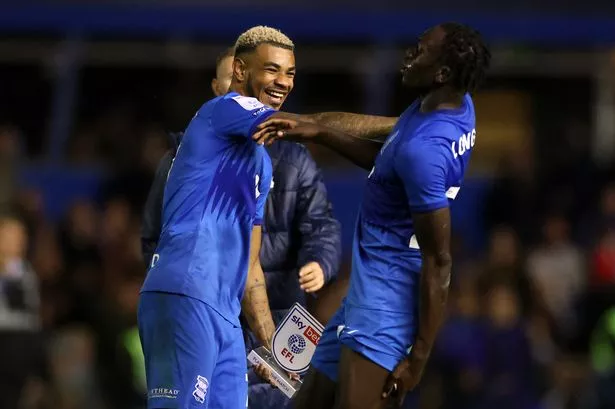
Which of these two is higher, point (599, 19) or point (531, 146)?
point (599, 19)

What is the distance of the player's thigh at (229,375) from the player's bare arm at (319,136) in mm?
819

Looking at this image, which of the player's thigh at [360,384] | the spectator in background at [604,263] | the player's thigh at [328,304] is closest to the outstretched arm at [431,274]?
the player's thigh at [360,384]

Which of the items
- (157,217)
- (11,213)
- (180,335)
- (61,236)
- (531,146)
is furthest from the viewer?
(531,146)

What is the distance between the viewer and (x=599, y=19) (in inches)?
651

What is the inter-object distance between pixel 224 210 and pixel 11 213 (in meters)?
6.19

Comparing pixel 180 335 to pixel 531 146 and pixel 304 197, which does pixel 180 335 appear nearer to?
pixel 304 197

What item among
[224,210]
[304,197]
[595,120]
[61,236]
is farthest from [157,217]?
[595,120]

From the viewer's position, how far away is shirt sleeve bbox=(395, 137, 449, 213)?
22.1ft

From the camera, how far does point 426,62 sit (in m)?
7.00

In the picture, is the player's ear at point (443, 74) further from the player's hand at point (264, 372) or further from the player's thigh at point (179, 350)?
the player's hand at point (264, 372)

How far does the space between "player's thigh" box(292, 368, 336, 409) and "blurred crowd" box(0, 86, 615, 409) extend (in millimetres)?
4925

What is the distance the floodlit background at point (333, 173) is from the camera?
1293cm

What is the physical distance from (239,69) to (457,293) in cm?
663

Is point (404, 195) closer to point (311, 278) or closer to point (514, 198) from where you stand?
point (311, 278)
